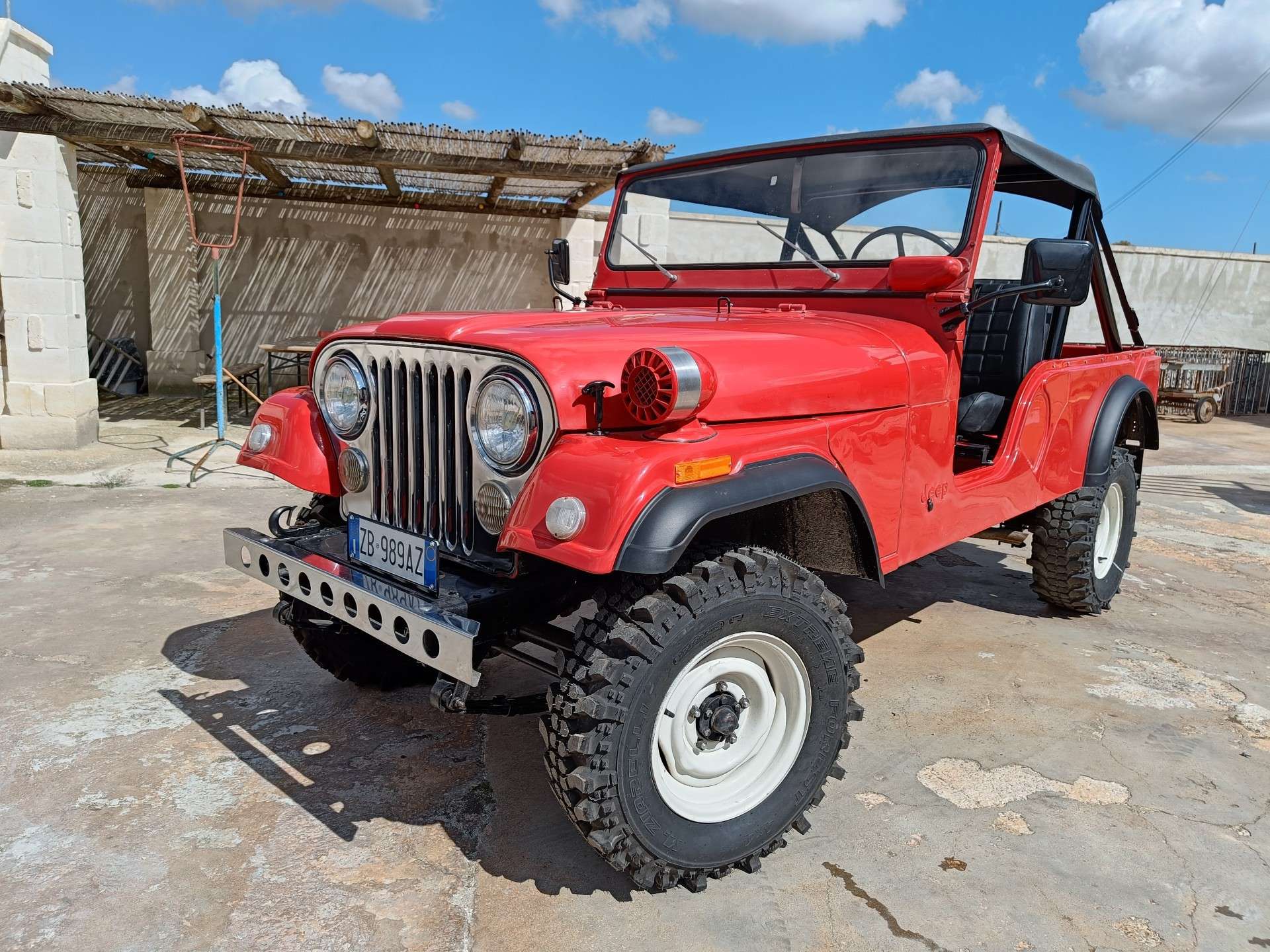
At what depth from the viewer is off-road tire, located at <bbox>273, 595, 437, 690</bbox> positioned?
10.2ft

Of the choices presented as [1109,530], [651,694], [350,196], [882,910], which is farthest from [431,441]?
[350,196]

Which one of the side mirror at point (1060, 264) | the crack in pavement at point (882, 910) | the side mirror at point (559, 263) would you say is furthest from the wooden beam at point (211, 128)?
the crack in pavement at point (882, 910)

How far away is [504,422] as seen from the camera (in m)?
2.26

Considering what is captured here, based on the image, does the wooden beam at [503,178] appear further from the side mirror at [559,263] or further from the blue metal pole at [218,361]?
the side mirror at [559,263]

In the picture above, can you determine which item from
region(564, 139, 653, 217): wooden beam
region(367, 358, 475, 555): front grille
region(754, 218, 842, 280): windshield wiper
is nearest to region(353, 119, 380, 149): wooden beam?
region(564, 139, 653, 217): wooden beam

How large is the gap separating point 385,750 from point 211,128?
23.3 feet

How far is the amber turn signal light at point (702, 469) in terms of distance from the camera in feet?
6.79

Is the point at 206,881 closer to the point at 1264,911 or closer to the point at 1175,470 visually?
the point at 1264,911

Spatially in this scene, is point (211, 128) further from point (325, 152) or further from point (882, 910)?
point (882, 910)

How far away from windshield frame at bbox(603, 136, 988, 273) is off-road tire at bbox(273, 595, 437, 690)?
74.8 inches

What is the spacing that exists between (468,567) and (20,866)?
137cm

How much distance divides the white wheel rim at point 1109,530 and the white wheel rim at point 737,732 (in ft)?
9.36

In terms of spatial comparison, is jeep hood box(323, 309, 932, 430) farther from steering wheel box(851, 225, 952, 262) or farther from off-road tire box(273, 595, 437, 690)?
off-road tire box(273, 595, 437, 690)

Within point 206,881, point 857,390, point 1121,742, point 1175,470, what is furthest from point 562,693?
point 1175,470
